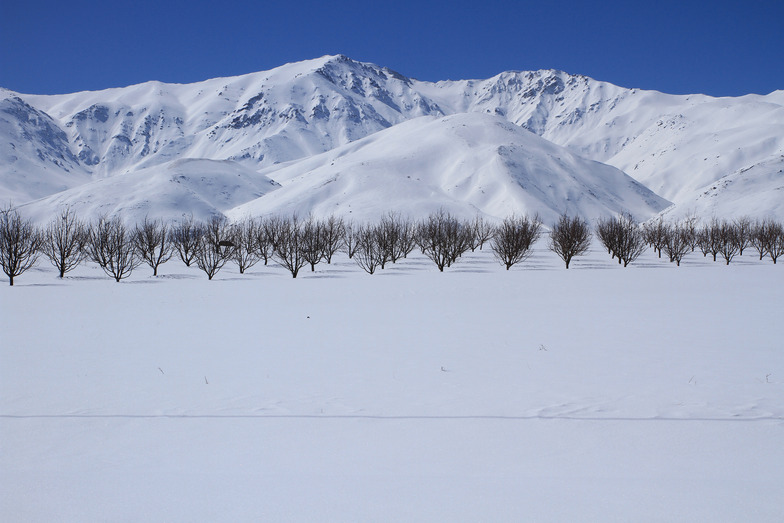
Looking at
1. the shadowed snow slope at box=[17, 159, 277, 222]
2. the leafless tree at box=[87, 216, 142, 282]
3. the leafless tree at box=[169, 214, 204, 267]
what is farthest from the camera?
the shadowed snow slope at box=[17, 159, 277, 222]

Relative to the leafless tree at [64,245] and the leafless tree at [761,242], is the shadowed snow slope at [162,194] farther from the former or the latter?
the leafless tree at [761,242]

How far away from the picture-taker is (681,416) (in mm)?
5258

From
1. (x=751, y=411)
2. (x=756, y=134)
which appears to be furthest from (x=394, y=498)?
(x=756, y=134)

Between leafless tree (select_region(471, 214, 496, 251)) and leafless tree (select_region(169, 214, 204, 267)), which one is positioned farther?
leafless tree (select_region(471, 214, 496, 251))

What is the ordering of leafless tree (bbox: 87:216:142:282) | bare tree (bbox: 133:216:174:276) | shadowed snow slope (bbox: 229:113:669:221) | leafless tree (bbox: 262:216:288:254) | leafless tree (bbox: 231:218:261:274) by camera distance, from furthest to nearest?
shadowed snow slope (bbox: 229:113:669:221), leafless tree (bbox: 262:216:288:254), leafless tree (bbox: 231:218:261:274), bare tree (bbox: 133:216:174:276), leafless tree (bbox: 87:216:142:282)

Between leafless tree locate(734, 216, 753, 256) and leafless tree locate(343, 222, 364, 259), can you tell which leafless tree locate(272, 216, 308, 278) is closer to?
leafless tree locate(343, 222, 364, 259)

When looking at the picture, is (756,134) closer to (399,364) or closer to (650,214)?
(650,214)

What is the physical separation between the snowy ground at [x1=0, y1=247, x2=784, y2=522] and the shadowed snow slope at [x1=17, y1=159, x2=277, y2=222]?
85558 mm

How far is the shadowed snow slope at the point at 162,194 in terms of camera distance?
87938 millimetres

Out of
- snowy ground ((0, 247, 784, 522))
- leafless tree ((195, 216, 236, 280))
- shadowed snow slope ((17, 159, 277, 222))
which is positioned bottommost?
snowy ground ((0, 247, 784, 522))

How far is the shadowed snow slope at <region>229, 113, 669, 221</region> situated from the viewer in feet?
307

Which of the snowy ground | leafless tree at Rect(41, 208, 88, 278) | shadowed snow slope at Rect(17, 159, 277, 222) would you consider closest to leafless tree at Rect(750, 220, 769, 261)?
the snowy ground

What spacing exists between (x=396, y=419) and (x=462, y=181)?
114 m

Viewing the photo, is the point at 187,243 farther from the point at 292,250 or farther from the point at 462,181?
the point at 462,181
